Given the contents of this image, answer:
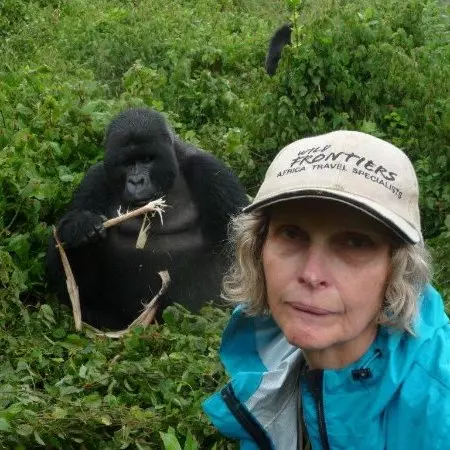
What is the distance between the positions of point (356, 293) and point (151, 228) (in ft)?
10.1

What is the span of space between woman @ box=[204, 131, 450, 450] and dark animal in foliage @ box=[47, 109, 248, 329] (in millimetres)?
2621

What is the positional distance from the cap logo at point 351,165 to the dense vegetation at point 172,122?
37.3 inches

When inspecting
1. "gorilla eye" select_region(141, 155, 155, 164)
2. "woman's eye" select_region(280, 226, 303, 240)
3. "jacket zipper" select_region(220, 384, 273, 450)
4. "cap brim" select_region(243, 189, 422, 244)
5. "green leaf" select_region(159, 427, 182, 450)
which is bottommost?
"green leaf" select_region(159, 427, 182, 450)

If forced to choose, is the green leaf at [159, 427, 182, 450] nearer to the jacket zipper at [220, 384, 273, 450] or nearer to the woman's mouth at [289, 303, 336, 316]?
the jacket zipper at [220, 384, 273, 450]

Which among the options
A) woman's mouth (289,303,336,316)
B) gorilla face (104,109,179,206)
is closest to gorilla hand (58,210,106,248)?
gorilla face (104,109,179,206)

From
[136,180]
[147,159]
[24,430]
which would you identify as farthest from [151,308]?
[24,430]

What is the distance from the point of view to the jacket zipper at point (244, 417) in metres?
2.19

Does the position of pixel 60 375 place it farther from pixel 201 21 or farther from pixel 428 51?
pixel 201 21

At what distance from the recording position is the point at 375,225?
1.89 m

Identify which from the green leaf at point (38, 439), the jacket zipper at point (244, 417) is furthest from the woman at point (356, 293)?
the green leaf at point (38, 439)

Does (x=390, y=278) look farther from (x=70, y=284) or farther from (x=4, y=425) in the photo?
(x=70, y=284)

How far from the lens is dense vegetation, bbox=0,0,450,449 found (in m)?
3.03

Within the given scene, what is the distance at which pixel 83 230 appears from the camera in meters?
4.53

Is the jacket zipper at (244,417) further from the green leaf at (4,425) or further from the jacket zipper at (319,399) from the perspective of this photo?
the green leaf at (4,425)
